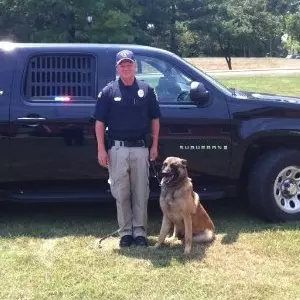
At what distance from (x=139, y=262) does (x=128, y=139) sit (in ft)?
3.43

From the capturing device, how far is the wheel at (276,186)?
17.9 feet

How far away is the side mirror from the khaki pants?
0.74 metres

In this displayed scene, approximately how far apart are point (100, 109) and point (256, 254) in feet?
5.99

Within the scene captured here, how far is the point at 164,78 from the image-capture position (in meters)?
5.39

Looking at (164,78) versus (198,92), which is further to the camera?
(164,78)

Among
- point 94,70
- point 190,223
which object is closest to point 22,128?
point 94,70

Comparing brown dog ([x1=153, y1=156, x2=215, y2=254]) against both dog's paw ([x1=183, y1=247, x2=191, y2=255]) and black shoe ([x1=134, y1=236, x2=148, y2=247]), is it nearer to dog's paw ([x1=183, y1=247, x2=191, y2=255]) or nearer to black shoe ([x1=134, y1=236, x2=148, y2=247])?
dog's paw ([x1=183, y1=247, x2=191, y2=255])

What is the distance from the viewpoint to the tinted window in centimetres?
526

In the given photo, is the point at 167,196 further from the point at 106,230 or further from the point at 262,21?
the point at 262,21

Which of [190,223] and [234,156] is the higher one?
[234,156]

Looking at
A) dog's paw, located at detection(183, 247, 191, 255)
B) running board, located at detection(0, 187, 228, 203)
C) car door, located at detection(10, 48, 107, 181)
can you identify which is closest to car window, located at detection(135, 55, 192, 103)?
car door, located at detection(10, 48, 107, 181)

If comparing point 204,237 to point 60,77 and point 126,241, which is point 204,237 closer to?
point 126,241

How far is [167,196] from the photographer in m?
4.82

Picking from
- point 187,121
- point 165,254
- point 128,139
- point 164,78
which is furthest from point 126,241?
point 164,78
